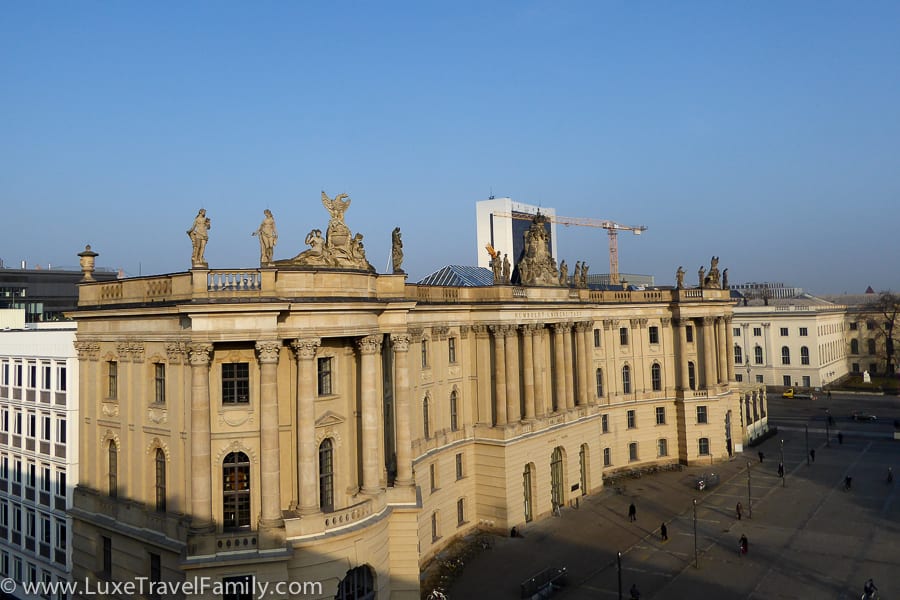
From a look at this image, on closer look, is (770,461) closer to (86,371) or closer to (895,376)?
(86,371)

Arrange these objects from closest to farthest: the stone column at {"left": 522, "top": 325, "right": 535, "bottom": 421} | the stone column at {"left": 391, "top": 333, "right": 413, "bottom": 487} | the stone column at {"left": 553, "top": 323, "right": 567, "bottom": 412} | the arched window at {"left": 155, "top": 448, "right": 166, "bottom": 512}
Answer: the arched window at {"left": 155, "top": 448, "right": 166, "bottom": 512}, the stone column at {"left": 391, "top": 333, "right": 413, "bottom": 487}, the stone column at {"left": 522, "top": 325, "right": 535, "bottom": 421}, the stone column at {"left": 553, "top": 323, "right": 567, "bottom": 412}

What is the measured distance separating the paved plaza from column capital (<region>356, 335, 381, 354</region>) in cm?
1402

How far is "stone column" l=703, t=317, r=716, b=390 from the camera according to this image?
64.6 metres

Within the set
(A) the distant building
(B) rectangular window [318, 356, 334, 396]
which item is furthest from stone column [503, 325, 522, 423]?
(A) the distant building

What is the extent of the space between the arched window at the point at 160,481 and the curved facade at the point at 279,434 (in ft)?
0.22

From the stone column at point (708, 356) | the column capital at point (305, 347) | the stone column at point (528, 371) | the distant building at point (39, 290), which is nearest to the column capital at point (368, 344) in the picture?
the column capital at point (305, 347)

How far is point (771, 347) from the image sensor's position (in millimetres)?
107562

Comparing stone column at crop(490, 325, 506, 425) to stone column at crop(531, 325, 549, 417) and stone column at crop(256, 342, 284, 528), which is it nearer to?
stone column at crop(531, 325, 549, 417)

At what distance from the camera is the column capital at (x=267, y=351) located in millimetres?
26859

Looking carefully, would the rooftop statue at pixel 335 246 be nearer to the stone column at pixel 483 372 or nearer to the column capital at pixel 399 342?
the column capital at pixel 399 342

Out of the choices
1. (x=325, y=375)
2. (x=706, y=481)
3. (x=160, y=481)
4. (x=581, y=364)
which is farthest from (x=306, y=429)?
(x=706, y=481)

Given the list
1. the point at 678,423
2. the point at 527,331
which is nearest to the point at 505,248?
the point at 678,423

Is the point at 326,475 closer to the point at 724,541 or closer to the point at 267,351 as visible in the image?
the point at 267,351

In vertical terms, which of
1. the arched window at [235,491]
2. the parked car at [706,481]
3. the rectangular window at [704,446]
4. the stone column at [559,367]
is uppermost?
the stone column at [559,367]
